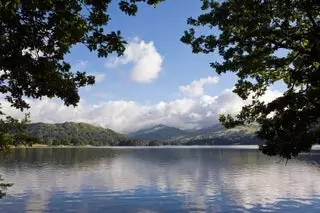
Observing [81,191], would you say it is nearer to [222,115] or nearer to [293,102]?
[222,115]

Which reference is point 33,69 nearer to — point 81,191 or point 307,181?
point 81,191

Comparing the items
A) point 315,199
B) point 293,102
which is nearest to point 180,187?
point 315,199

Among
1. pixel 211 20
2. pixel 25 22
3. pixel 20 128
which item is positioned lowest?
pixel 20 128

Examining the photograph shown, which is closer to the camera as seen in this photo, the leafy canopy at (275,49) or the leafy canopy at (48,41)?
the leafy canopy at (48,41)

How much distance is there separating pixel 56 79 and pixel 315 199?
5187cm

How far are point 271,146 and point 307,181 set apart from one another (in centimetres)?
6508

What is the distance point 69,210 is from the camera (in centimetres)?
4719

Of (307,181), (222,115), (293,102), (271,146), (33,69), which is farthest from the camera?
(307,181)

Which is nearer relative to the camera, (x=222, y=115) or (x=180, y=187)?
(x=222, y=115)

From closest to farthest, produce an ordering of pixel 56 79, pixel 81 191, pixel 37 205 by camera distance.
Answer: pixel 56 79, pixel 37 205, pixel 81 191

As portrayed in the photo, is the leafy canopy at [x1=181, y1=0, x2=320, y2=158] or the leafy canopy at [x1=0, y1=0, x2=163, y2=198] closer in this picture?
the leafy canopy at [x1=0, y1=0, x2=163, y2=198]

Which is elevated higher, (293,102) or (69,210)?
(293,102)

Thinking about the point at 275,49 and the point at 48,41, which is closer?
the point at 48,41

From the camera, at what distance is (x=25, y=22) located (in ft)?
39.3
